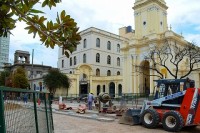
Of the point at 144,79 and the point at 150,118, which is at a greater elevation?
the point at 144,79

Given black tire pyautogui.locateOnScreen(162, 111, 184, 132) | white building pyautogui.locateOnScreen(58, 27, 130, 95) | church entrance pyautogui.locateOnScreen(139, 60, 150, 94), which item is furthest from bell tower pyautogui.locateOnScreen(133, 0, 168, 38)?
black tire pyautogui.locateOnScreen(162, 111, 184, 132)

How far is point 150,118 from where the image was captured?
48.8 ft

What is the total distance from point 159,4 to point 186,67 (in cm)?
1217

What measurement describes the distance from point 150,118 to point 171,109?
1248 millimetres

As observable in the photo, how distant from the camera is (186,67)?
1743 inches

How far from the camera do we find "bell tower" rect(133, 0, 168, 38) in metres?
47.0

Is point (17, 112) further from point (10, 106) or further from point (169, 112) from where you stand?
point (169, 112)

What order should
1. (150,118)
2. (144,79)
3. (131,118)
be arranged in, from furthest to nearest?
(144,79), (131,118), (150,118)

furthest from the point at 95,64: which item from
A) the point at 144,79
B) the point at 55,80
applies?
the point at 144,79

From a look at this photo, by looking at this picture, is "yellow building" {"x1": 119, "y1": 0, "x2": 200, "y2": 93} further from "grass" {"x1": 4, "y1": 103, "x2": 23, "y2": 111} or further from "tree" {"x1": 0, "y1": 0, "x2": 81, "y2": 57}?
"tree" {"x1": 0, "y1": 0, "x2": 81, "y2": 57}

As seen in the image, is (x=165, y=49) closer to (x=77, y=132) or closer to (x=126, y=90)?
(x=126, y=90)

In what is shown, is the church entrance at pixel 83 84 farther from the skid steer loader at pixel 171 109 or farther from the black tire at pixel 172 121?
the black tire at pixel 172 121

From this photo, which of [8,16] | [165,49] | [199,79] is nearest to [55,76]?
[165,49]

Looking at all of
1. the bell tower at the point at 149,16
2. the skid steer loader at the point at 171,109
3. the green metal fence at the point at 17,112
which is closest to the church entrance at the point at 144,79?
the bell tower at the point at 149,16
